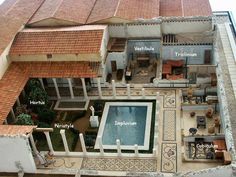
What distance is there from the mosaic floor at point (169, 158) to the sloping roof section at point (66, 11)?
49.0 feet

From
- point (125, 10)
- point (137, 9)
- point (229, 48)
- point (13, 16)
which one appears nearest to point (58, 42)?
point (13, 16)

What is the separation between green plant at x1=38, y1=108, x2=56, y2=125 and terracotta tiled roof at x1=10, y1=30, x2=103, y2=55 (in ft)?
17.0

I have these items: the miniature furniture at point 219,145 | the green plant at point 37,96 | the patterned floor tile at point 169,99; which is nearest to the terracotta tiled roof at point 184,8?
the patterned floor tile at point 169,99

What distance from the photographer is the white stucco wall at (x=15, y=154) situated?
2647cm

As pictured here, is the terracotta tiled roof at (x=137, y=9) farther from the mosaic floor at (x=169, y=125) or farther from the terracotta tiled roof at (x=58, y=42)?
the mosaic floor at (x=169, y=125)

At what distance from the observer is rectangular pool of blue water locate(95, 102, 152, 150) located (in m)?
30.5

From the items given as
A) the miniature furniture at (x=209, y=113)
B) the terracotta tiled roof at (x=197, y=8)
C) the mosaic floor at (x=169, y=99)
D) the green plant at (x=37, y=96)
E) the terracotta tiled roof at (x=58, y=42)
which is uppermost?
the terracotta tiled roof at (x=58, y=42)

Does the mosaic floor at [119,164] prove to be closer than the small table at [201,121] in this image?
Yes

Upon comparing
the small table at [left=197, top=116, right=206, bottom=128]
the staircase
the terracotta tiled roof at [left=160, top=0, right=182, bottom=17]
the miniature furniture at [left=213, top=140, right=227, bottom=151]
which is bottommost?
the small table at [left=197, top=116, right=206, bottom=128]

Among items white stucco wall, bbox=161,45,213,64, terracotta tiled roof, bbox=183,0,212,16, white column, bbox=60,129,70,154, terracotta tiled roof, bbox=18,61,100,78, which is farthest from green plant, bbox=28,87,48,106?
terracotta tiled roof, bbox=183,0,212,16

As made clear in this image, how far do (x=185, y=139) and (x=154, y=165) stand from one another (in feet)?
10.8

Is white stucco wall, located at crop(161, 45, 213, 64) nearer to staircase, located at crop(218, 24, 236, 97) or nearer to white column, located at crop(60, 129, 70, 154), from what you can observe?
staircase, located at crop(218, 24, 236, 97)

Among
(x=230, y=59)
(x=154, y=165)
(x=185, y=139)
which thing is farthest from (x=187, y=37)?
(x=154, y=165)

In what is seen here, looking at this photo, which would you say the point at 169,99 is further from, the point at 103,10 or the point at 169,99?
the point at 103,10
